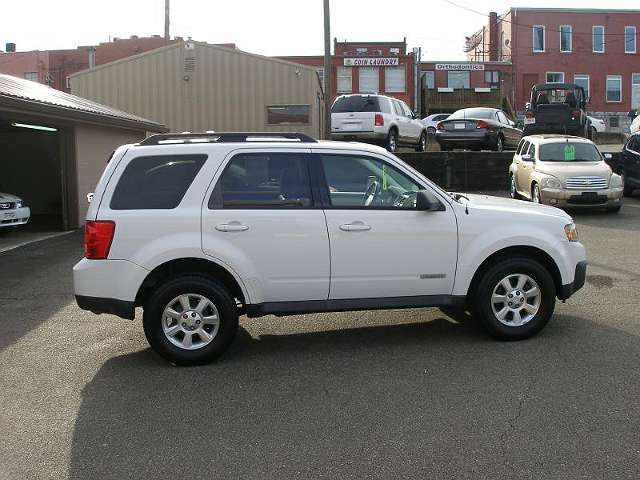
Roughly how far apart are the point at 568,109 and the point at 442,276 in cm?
1609

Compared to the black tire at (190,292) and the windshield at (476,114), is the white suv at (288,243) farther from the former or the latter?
the windshield at (476,114)

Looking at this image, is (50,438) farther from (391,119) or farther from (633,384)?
(391,119)

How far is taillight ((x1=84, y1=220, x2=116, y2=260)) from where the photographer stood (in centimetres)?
547

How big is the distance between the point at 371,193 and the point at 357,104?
1414 cm

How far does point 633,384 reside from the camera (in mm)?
4996

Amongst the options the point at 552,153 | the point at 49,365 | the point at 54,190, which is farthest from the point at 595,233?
the point at 54,190

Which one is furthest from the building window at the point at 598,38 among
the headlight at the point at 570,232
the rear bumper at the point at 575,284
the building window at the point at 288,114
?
the rear bumper at the point at 575,284

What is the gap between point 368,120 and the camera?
1939 cm

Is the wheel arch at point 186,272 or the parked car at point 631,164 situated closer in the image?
the wheel arch at point 186,272

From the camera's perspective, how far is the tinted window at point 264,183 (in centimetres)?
571

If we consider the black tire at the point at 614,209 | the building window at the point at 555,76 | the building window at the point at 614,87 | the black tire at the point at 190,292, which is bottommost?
the black tire at the point at 190,292

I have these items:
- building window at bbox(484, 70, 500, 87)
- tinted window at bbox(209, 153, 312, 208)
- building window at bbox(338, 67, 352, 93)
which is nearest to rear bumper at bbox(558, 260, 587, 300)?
tinted window at bbox(209, 153, 312, 208)

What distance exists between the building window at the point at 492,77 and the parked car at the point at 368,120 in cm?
2827

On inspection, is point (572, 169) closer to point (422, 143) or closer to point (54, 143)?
point (422, 143)
